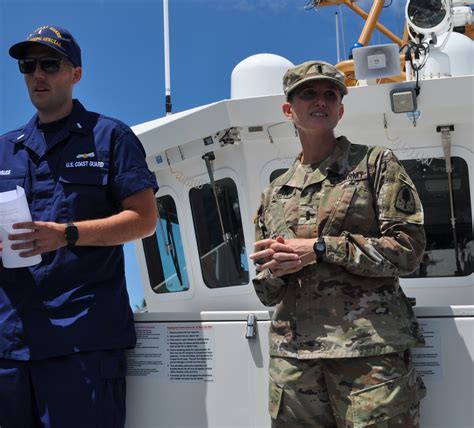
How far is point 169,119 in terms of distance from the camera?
174 inches

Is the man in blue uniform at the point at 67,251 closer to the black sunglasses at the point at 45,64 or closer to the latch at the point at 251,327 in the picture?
the black sunglasses at the point at 45,64

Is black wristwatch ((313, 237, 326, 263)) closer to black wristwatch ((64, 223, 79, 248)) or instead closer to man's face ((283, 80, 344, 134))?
man's face ((283, 80, 344, 134))

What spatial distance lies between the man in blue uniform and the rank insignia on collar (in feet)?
3.07

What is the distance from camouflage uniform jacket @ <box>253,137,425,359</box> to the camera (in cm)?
216

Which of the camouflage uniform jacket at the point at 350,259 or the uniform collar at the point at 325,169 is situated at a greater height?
the uniform collar at the point at 325,169

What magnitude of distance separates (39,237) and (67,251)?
0.21 m

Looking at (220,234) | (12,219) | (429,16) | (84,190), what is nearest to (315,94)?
(84,190)

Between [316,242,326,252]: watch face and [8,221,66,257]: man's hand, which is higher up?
[8,221,66,257]: man's hand

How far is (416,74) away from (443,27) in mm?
1024

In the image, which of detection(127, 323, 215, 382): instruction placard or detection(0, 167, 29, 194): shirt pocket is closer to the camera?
detection(0, 167, 29, 194): shirt pocket

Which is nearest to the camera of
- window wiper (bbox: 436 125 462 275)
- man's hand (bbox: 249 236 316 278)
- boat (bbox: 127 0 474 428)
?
man's hand (bbox: 249 236 316 278)

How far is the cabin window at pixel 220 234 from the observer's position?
A: 4.56m

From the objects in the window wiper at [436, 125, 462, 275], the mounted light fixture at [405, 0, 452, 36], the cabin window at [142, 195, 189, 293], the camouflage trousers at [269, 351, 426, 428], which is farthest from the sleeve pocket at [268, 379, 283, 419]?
the mounted light fixture at [405, 0, 452, 36]

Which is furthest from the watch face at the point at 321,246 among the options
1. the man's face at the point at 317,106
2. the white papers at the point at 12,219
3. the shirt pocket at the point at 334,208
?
the white papers at the point at 12,219
